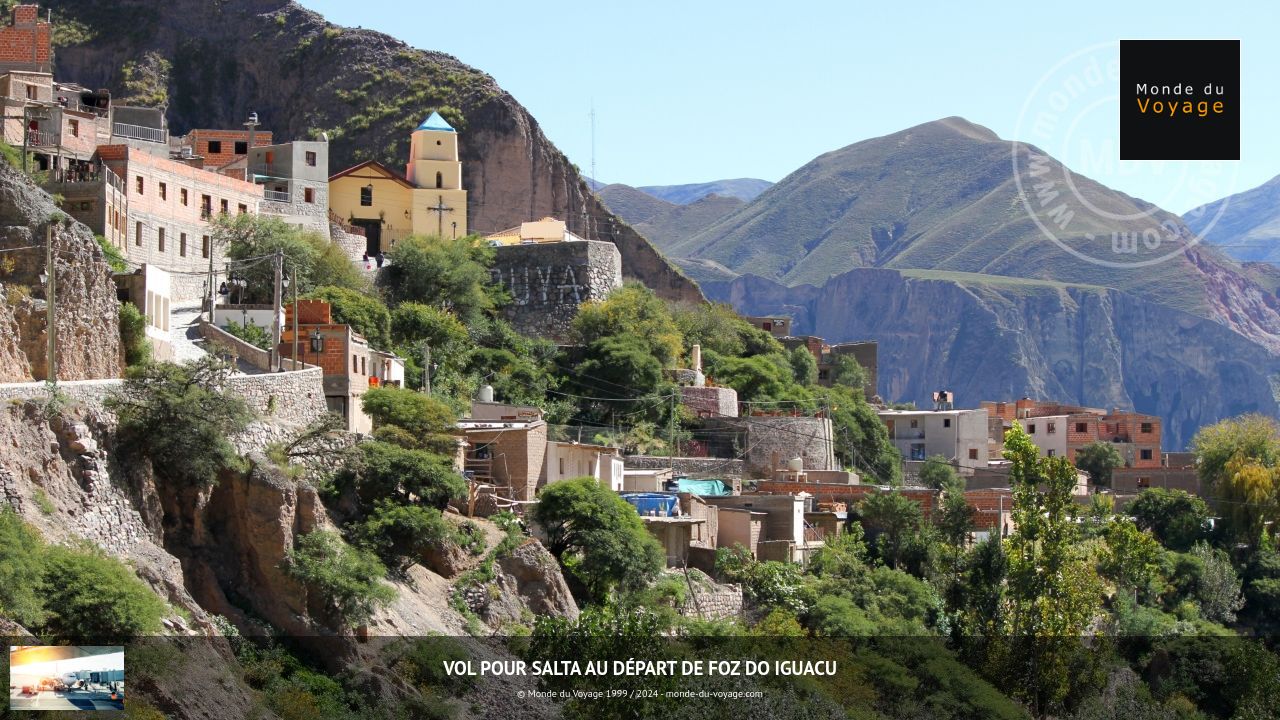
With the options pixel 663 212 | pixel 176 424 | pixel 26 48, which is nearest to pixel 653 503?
pixel 176 424

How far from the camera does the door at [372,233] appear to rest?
197 ft

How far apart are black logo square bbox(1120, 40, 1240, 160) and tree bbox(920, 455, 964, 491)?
11.9 metres

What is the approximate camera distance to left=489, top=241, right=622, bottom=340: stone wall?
2291 inches

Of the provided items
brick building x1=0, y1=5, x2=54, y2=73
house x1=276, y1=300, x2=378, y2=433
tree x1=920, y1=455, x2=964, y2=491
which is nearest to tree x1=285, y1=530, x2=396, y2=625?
house x1=276, y1=300, x2=378, y2=433

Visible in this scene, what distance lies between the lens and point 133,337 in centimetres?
3556

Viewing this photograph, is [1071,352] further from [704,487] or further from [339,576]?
[339,576]

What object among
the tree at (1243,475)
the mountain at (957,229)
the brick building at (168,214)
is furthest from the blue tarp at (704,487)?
the mountain at (957,229)

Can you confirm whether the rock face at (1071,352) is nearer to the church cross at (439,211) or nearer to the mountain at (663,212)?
the mountain at (663,212)

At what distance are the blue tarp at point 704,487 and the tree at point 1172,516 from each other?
1329 centimetres

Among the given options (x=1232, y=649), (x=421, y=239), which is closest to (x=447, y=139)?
(x=421, y=239)

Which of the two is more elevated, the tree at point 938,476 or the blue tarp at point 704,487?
the blue tarp at point 704,487

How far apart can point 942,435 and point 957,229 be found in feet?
293

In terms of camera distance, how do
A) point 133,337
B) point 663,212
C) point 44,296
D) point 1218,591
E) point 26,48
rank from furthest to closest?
1. point 663,212
2. point 1218,591
3. point 26,48
4. point 133,337
5. point 44,296

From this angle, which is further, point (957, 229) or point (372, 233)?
point (957, 229)
